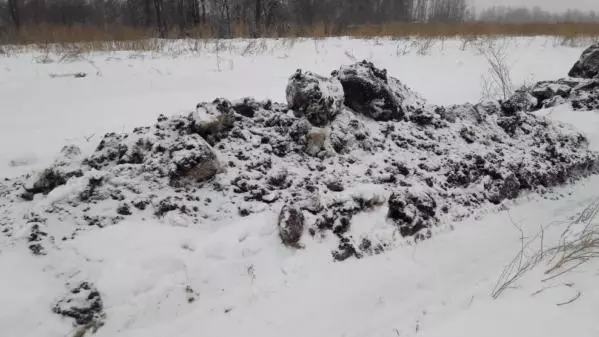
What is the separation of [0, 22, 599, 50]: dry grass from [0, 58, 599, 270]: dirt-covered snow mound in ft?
16.3

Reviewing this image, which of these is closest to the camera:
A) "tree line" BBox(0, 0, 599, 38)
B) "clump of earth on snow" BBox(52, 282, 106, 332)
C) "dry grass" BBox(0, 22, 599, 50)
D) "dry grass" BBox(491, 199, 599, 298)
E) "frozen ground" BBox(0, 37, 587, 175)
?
"clump of earth on snow" BBox(52, 282, 106, 332)

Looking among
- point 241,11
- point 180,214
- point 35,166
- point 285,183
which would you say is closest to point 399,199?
point 285,183

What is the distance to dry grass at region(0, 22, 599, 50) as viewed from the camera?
22.8 ft

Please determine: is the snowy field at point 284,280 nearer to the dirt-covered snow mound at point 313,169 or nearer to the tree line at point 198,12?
the dirt-covered snow mound at point 313,169

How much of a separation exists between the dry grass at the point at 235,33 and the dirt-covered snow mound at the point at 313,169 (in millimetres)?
4976

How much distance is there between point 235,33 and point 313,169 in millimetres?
7440

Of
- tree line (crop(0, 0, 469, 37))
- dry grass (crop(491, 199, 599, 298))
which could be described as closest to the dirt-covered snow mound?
dry grass (crop(491, 199, 599, 298))

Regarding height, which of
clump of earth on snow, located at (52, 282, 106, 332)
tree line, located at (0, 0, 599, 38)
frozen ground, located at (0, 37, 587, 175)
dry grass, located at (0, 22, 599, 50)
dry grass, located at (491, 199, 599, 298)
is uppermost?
tree line, located at (0, 0, 599, 38)

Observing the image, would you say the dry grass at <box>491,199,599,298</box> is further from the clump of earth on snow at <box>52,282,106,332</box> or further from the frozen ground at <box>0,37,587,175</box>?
the frozen ground at <box>0,37,587,175</box>

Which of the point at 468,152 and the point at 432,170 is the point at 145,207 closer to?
the point at 432,170

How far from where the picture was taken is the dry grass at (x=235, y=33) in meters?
6.94

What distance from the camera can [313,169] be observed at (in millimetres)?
2395

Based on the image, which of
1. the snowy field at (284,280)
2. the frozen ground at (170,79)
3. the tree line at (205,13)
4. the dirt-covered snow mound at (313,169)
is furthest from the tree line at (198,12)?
the snowy field at (284,280)

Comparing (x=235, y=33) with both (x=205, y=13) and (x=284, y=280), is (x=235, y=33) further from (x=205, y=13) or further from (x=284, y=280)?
(x=284, y=280)
